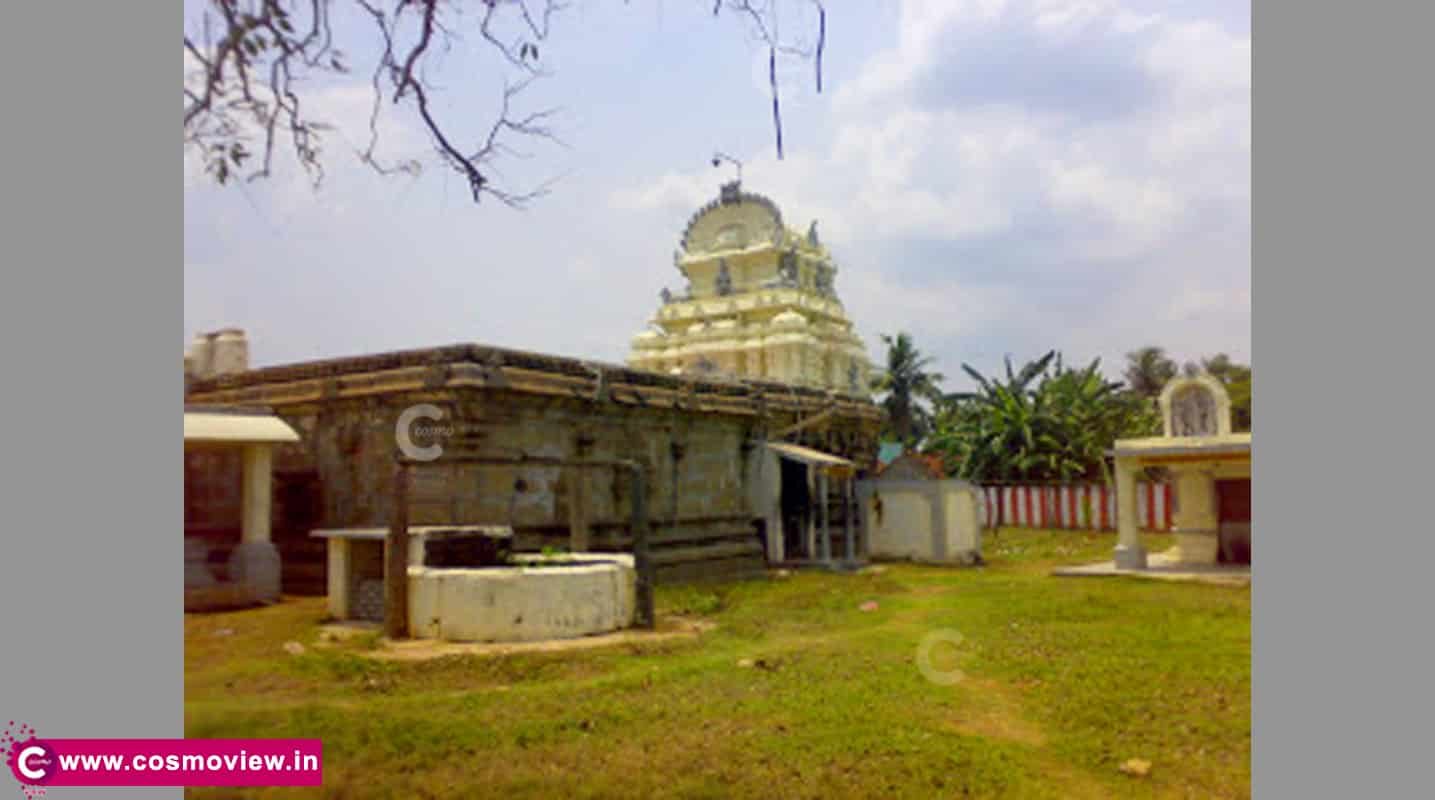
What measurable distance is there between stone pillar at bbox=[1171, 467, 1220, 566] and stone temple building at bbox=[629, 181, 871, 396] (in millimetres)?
13480

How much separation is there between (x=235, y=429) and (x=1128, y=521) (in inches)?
535

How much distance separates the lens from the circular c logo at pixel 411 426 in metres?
13.4

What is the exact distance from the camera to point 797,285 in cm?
3222

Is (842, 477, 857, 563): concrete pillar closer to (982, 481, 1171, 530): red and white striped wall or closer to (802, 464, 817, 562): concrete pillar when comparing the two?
(802, 464, 817, 562): concrete pillar

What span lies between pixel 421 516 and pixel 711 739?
25.4 feet

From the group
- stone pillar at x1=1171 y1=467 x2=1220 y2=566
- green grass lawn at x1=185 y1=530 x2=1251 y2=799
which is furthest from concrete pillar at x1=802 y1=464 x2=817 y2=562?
green grass lawn at x1=185 y1=530 x2=1251 y2=799

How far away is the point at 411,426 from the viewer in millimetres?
13648

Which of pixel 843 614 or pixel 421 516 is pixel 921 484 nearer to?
pixel 843 614

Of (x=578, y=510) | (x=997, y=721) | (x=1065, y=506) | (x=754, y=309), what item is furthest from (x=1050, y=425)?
(x=997, y=721)

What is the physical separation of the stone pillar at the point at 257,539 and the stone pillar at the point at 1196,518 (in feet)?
47.2

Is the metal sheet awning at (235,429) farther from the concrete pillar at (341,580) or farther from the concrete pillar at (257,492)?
the concrete pillar at (341,580)

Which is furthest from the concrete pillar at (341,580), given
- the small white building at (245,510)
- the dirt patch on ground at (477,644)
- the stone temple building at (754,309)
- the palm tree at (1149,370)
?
the palm tree at (1149,370)

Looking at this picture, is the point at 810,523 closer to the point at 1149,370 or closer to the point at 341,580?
the point at 341,580

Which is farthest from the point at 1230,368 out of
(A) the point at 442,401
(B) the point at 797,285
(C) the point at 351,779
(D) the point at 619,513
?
(C) the point at 351,779
